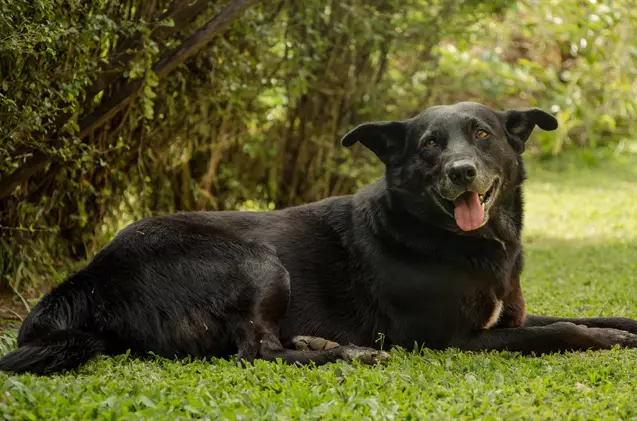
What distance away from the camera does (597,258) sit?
7395mm

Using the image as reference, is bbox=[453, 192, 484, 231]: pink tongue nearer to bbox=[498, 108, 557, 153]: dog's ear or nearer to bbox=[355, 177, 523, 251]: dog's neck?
bbox=[355, 177, 523, 251]: dog's neck

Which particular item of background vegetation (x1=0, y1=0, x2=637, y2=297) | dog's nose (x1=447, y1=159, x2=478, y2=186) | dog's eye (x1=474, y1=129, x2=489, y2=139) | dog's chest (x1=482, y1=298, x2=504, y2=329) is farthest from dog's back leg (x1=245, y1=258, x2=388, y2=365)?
background vegetation (x1=0, y1=0, x2=637, y2=297)

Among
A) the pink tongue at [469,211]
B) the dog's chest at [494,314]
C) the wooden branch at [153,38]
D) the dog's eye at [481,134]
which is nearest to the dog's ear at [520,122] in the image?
the dog's eye at [481,134]

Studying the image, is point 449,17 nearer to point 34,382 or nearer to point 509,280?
point 509,280

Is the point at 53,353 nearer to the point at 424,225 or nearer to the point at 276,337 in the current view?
the point at 276,337

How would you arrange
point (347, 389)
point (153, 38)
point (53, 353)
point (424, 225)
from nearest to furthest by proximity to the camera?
point (347, 389) → point (53, 353) → point (424, 225) → point (153, 38)

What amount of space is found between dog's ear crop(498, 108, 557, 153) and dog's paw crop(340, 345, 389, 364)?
1.41m

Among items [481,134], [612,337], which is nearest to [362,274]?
[481,134]

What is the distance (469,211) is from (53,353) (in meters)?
2.09

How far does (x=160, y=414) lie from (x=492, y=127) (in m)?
2.32

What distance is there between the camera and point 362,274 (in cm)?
435

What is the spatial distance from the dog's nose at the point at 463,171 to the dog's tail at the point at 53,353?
187 cm

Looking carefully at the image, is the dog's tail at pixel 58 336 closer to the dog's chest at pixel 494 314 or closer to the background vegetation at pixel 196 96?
the background vegetation at pixel 196 96

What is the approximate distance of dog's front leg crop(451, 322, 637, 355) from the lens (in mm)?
4074
